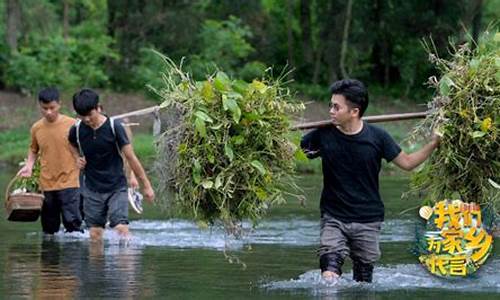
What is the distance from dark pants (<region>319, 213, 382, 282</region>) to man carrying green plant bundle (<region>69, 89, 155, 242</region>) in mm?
2756

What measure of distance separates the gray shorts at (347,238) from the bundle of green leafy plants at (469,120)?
833 mm

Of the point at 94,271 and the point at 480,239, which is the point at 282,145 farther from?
the point at 94,271

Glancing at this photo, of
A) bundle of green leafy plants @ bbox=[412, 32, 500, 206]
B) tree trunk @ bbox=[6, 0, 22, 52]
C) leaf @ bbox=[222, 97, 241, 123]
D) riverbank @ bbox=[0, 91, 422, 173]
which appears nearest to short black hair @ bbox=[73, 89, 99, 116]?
leaf @ bbox=[222, 97, 241, 123]

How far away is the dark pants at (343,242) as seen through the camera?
9469 mm

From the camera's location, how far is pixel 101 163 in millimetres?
12578

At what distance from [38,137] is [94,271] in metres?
3.44

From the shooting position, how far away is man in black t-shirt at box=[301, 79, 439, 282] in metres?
9.45

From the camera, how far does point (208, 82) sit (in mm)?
9688

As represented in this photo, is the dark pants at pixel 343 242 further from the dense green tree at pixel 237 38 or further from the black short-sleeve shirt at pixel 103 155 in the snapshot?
the dense green tree at pixel 237 38

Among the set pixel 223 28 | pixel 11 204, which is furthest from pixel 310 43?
pixel 11 204

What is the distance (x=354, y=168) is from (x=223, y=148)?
958 millimetres

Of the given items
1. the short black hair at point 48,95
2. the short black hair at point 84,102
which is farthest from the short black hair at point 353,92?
the short black hair at point 48,95

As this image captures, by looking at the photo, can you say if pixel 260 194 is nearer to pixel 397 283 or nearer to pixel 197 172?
pixel 197 172

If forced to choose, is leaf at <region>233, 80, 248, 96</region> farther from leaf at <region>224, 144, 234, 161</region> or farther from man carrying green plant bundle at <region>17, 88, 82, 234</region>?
man carrying green plant bundle at <region>17, 88, 82, 234</region>
